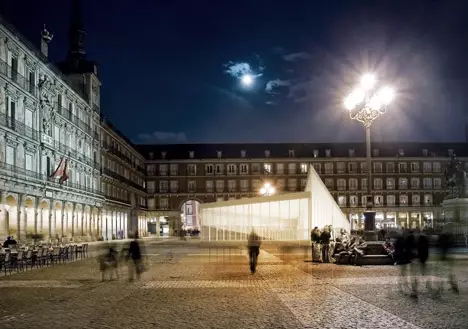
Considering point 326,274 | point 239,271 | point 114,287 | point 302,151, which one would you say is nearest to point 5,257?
point 114,287

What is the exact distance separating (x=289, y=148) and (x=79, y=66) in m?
53.7

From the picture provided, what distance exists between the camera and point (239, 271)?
2203cm

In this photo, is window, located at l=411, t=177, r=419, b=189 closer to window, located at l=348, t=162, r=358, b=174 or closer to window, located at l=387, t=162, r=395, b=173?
window, located at l=387, t=162, r=395, b=173

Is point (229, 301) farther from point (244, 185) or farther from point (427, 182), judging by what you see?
point (427, 182)

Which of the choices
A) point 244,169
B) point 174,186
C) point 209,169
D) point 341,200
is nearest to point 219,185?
point 209,169

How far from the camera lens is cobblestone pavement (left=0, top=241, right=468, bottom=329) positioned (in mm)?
10883

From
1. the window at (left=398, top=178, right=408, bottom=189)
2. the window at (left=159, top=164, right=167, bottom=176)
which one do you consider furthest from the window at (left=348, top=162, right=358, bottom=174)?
the window at (left=159, top=164, right=167, bottom=176)

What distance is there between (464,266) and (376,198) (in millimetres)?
85784

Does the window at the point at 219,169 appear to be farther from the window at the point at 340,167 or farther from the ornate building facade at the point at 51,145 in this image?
the ornate building facade at the point at 51,145

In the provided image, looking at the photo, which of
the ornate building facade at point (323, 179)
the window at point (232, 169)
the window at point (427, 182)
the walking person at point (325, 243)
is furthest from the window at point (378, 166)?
the walking person at point (325, 243)

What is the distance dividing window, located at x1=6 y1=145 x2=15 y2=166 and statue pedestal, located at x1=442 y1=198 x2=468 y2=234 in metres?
30.3

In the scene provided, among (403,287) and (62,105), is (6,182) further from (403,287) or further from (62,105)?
(403,287)

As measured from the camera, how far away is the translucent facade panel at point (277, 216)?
36469 millimetres

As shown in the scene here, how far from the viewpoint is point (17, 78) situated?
42.6 metres
